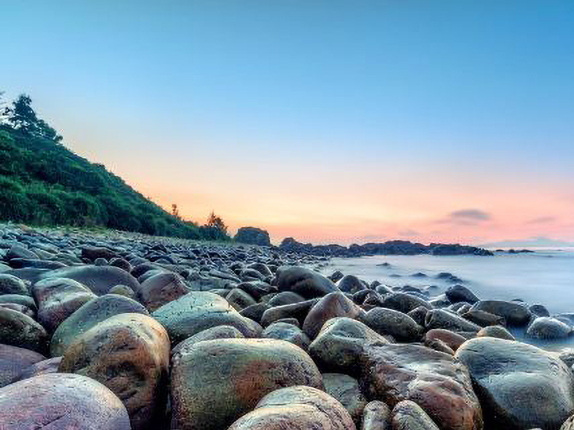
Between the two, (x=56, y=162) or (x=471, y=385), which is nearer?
(x=471, y=385)

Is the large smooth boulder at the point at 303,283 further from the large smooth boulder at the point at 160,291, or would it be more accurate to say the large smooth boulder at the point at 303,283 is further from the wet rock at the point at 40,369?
the wet rock at the point at 40,369

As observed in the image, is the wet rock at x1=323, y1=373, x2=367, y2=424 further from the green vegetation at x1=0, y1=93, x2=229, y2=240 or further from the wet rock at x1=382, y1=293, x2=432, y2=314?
the green vegetation at x1=0, y1=93, x2=229, y2=240

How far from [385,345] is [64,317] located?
2122mm

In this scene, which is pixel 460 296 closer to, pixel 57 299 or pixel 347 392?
pixel 347 392

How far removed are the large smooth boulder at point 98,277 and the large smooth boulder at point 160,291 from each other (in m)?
0.33

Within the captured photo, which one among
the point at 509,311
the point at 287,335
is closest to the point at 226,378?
the point at 287,335

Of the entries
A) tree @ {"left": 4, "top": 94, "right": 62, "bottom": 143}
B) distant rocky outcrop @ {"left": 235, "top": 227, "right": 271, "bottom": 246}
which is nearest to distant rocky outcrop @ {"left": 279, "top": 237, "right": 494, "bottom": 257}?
distant rocky outcrop @ {"left": 235, "top": 227, "right": 271, "bottom": 246}

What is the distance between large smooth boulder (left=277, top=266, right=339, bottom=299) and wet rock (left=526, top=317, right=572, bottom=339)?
2270 millimetres

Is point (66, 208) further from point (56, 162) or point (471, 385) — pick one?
point (471, 385)

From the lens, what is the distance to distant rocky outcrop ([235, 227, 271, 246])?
52.8m

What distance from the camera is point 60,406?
149 cm

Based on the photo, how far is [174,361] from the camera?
210 centimetres

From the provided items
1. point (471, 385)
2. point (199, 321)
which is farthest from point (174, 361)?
point (471, 385)

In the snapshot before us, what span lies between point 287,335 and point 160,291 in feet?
5.07
